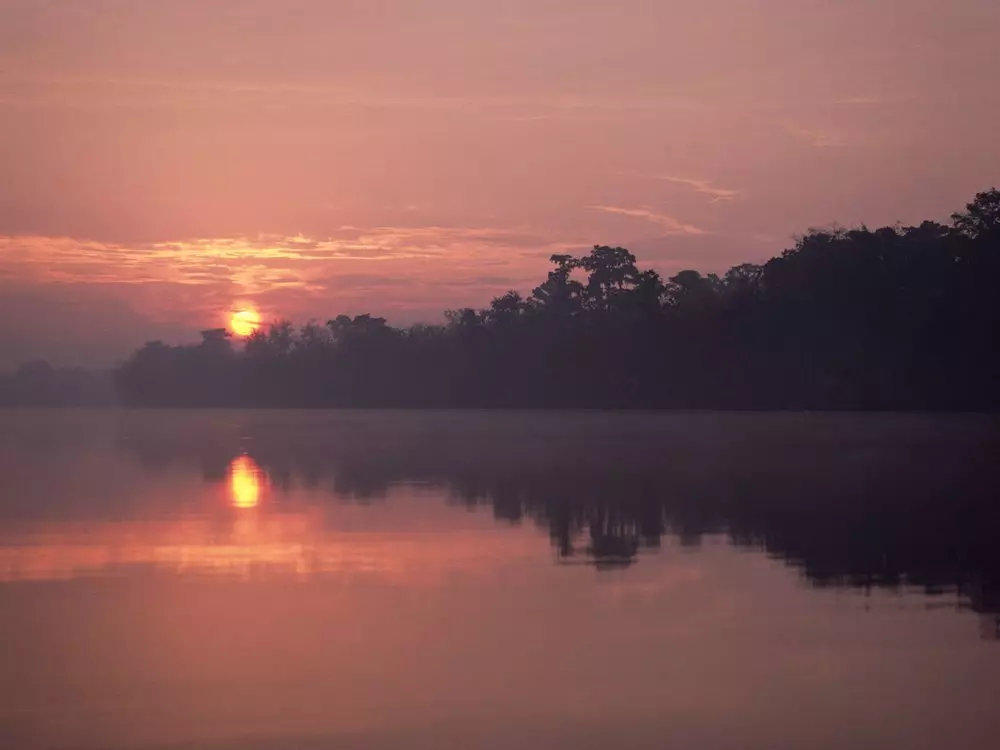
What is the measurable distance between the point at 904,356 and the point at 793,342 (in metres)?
7.09

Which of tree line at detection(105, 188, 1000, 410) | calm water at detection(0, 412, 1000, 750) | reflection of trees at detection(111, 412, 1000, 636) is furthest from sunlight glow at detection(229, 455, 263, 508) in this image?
tree line at detection(105, 188, 1000, 410)

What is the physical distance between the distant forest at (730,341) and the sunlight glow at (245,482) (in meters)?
45.5

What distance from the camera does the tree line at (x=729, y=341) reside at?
64.3 m

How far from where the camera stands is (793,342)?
71125 mm

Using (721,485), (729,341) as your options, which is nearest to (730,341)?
(729,341)

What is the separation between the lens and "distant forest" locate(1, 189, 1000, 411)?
64312 mm

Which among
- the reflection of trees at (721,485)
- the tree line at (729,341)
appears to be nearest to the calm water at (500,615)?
the reflection of trees at (721,485)

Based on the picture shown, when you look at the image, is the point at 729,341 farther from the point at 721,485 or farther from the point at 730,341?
the point at 721,485

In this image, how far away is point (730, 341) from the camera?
7375 cm

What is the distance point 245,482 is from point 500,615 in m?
13.3

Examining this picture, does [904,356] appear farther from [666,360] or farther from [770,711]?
[770,711]

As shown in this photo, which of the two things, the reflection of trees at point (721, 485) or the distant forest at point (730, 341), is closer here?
the reflection of trees at point (721, 485)

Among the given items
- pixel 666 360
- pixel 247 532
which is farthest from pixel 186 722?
pixel 666 360

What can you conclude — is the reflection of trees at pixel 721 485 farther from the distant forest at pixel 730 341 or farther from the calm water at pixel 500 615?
the distant forest at pixel 730 341
